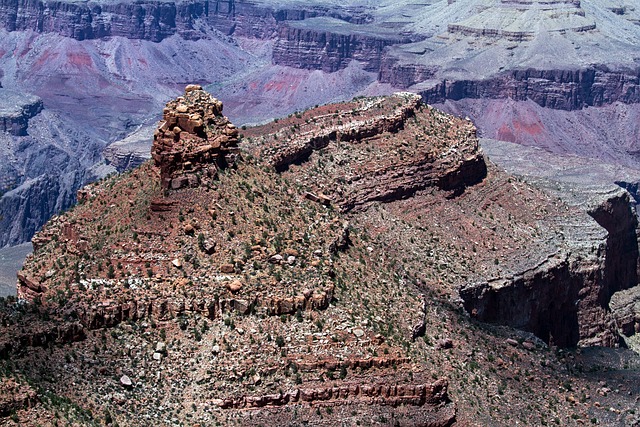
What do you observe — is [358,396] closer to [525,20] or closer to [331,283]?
[331,283]

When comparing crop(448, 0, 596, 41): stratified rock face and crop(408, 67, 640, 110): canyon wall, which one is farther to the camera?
crop(448, 0, 596, 41): stratified rock face

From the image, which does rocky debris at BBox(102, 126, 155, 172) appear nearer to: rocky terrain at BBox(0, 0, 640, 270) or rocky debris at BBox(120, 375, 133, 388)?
rocky terrain at BBox(0, 0, 640, 270)

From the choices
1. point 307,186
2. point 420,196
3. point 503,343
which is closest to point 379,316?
point 503,343

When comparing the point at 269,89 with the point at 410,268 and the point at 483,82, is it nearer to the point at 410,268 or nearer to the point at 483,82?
the point at 483,82

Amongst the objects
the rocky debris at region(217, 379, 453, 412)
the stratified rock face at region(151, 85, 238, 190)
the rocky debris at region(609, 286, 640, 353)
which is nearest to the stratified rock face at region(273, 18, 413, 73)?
the rocky debris at region(609, 286, 640, 353)

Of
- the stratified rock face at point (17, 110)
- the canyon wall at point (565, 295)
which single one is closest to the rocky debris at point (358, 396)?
the canyon wall at point (565, 295)

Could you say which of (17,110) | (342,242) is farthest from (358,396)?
(17,110)

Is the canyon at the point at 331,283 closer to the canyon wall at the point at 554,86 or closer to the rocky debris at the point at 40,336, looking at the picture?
the rocky debris at the point at 40,336
